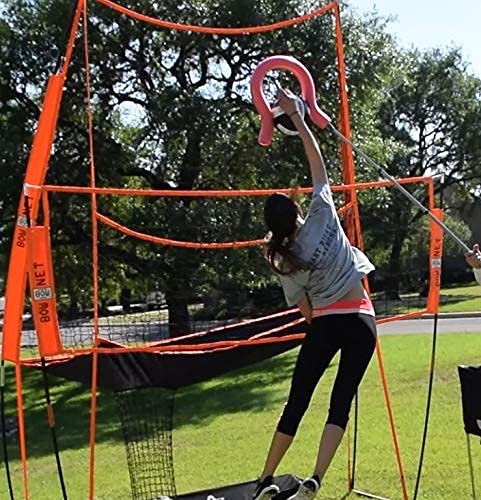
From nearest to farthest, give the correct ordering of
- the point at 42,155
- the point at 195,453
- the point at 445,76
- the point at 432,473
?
the point at 42,155
the point at 432,473
the point at 195,453
the point at 445,76

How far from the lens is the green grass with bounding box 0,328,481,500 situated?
5.75 m

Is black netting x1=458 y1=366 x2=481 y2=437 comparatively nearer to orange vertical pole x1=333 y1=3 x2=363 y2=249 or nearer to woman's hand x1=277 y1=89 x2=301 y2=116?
orange vertical pole x1=333 y1=3 x2=363 y2=249

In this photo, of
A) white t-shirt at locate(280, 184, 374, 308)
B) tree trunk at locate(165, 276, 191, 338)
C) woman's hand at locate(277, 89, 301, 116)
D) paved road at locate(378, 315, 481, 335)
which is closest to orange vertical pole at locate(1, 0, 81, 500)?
woman's hand at locate(277, 89, 301, 116)

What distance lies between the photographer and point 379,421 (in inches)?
298

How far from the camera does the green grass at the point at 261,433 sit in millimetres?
5754

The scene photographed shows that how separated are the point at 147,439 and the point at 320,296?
7.44ft

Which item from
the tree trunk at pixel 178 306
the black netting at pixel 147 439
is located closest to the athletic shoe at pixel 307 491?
the black netting at pixel 147 439

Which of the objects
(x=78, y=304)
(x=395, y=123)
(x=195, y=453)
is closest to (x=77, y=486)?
(x=195, y=453)

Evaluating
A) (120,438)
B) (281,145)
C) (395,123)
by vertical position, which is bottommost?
(120,438)

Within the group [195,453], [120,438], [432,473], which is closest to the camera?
[432,473]

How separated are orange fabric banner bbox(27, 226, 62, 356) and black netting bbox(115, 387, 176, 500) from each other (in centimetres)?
131

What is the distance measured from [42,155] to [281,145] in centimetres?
876

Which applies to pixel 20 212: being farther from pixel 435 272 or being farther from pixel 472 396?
pixel 472 396

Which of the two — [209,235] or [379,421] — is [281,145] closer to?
[209,235]
